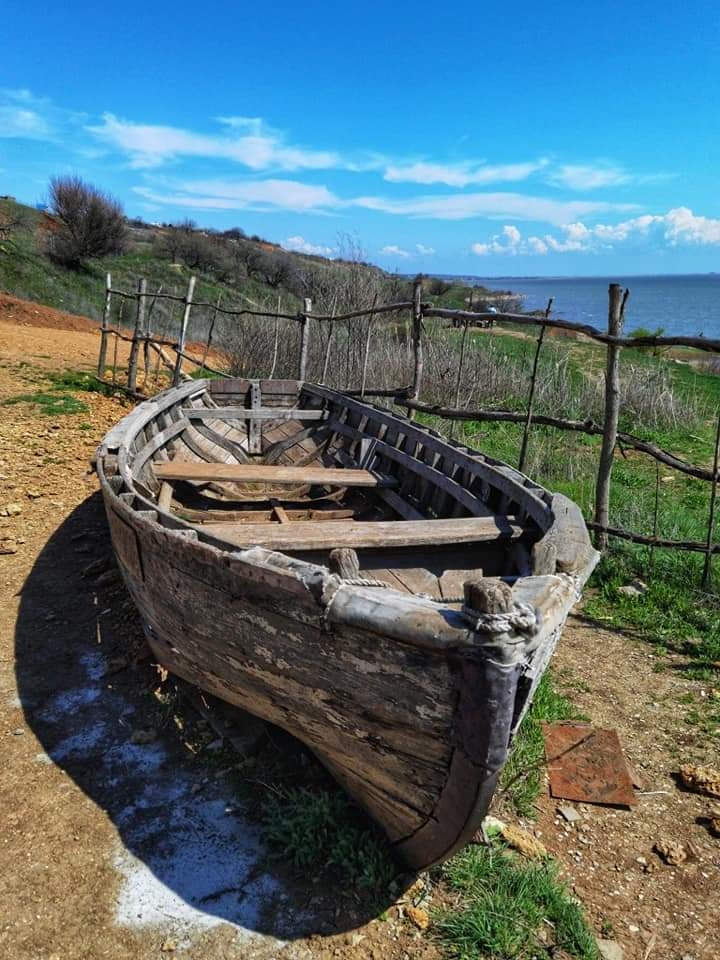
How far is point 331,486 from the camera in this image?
6004 millimetres

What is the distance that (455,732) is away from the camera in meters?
2.09

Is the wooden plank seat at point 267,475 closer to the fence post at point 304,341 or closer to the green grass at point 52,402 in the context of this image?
the fence post at point 304,341

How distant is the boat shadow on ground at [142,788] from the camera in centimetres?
251

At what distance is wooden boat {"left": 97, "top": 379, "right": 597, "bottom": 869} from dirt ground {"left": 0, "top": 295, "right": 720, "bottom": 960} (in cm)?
45

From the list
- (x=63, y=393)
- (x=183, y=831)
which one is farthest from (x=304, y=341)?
(x=183, y=831)

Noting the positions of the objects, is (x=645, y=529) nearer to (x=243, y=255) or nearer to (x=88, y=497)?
(x=88, y=497)

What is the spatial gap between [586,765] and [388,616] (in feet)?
6.37

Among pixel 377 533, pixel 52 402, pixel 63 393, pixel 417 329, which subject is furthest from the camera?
pixel 63 393

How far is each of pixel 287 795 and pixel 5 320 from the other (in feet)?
57.5

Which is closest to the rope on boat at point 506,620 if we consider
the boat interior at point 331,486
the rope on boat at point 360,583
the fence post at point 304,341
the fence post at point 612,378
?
the rope on boat at point 360,583

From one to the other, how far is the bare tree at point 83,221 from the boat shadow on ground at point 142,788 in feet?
86.1

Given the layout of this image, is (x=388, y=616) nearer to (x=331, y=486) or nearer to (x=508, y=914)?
(x=508, y=914)

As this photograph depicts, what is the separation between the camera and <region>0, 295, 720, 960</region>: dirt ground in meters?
2.41

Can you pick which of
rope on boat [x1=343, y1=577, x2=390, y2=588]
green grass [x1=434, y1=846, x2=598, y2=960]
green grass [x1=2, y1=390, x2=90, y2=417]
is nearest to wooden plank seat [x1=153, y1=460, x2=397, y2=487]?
rope on boat [x1=343, y1=577, x2=390, y2=588]
